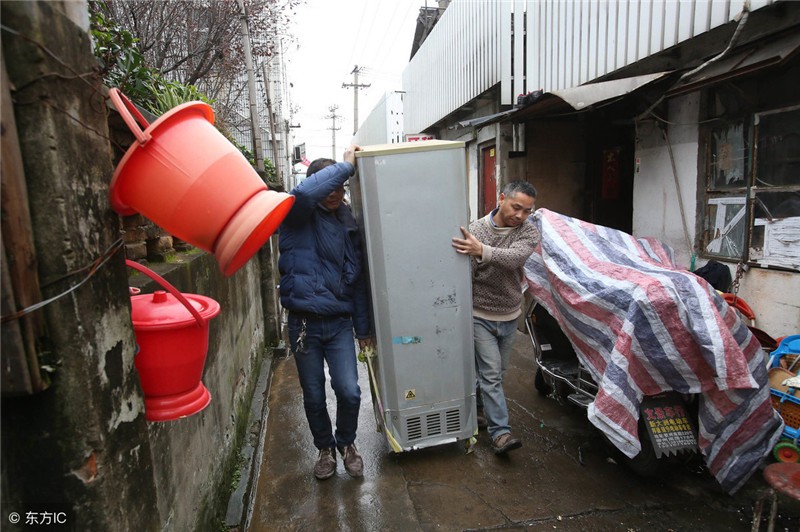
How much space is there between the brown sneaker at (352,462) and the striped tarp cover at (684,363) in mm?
1587

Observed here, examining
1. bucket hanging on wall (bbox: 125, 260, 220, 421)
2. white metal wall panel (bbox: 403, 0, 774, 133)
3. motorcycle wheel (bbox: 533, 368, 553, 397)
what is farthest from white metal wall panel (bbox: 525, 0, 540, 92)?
bucket hanging on wall (bbox: 125, 260, 220, 421)

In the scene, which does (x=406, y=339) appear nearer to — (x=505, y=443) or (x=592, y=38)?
(x=505, y=443)

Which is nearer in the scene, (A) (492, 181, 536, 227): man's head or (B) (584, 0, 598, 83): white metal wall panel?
(A) (492, 181, 536, 227): man's head

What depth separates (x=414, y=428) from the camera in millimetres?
3195

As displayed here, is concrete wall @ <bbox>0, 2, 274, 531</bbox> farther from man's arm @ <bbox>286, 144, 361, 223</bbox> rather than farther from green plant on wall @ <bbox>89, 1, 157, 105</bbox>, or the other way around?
man's arm @ <bbox>286, 144, 361, 223</bbox>

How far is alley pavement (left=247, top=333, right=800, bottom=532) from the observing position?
9.02 ft

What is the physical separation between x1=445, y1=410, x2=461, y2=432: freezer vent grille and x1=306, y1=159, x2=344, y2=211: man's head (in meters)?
1.64

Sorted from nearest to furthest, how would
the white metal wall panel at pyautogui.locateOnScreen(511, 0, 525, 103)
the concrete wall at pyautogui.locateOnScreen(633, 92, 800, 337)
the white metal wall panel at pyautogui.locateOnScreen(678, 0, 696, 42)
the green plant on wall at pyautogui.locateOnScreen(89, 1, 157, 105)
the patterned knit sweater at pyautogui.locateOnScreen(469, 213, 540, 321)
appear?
the green plant on wall at pyautogui.locateOnScreen(89, 1, 157, 105), the patterned knit sweater at pyautogui.locateOnScreen(469, 213, 540, 321), the concrete wall at pyautogui.locateOnScreen(633, 92, 800, 337), the white metal wall panel at pyautogui.locateOnScreen(678, 0, 696, 42), the white metal wall panel at pyautogui.locateOnScreen(511, 0, 525, 103)

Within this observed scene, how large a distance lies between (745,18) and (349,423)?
427cm

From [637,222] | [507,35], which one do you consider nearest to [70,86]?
[637,222]

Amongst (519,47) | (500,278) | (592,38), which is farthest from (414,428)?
(519,47)

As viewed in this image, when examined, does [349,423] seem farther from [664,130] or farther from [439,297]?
[664,130]

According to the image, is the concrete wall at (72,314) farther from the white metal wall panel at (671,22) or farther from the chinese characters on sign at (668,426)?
the white metal wall panel at (671,22)

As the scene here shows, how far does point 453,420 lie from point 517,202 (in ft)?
5.31
